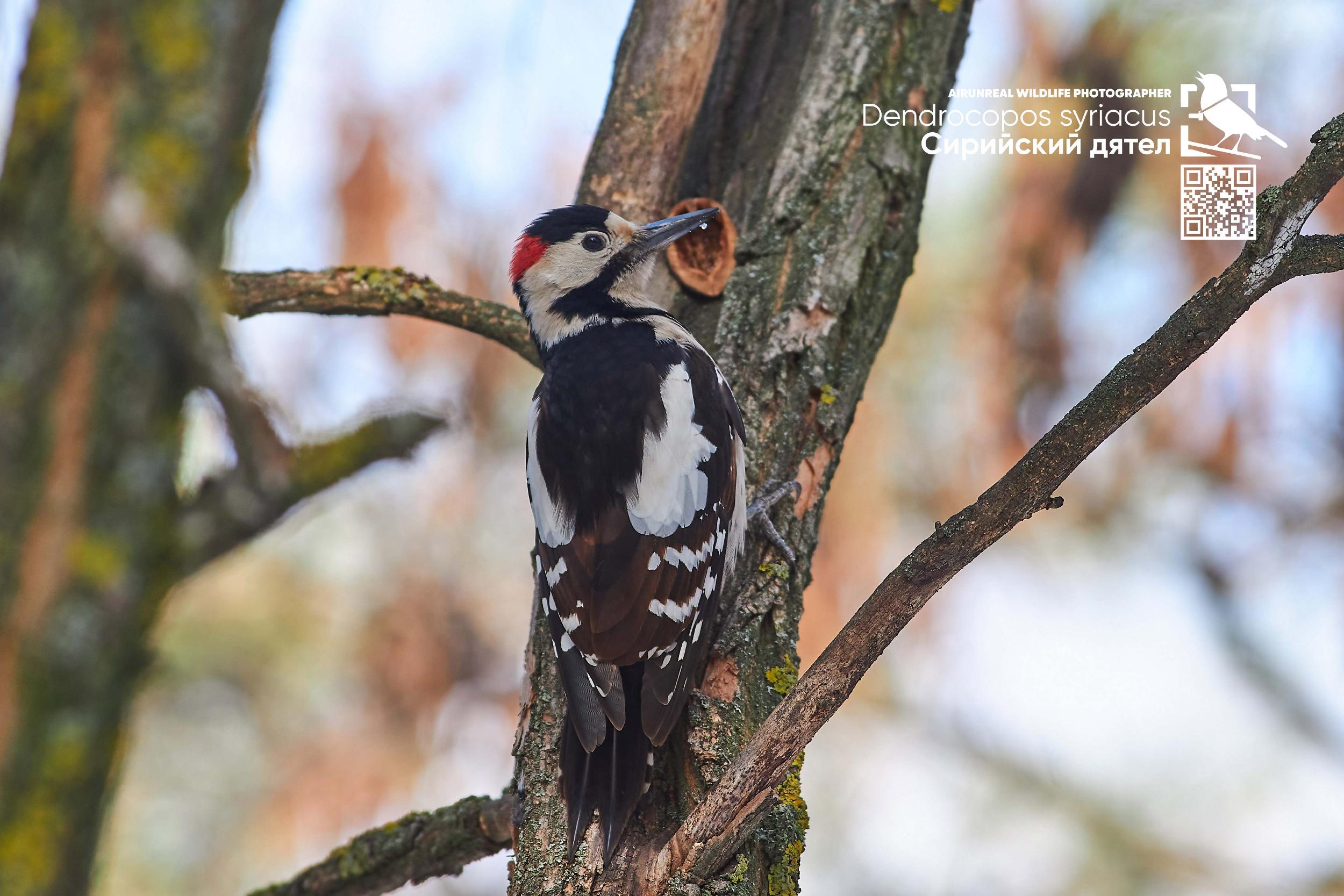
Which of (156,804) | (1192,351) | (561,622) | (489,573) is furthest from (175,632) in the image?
(1192,351)

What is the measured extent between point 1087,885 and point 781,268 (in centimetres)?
408

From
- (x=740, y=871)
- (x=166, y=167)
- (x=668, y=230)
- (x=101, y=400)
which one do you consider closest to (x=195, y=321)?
(x=101, y=400)

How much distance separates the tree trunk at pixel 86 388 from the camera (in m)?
2.06

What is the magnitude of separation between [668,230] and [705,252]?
0.34 ft

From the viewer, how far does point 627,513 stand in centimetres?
233

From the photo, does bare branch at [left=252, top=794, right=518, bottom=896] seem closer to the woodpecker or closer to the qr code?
the woodpecker

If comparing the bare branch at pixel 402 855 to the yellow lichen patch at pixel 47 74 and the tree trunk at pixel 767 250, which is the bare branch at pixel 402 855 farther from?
the yellow lichen patch at pixel 47 74

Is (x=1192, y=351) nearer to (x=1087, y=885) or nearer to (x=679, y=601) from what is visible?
(x=679, y=601)

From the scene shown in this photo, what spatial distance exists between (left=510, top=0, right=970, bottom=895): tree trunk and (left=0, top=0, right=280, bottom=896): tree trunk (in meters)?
0.78

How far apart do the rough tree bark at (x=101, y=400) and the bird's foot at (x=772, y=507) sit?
2.20 feet

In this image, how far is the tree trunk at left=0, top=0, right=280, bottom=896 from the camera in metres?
2.06

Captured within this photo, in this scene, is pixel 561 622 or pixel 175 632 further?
pixel 175 632

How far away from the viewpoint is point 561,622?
2166 millimetres

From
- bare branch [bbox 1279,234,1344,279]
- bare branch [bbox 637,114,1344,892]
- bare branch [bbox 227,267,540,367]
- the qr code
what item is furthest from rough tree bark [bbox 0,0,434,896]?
the qr code
